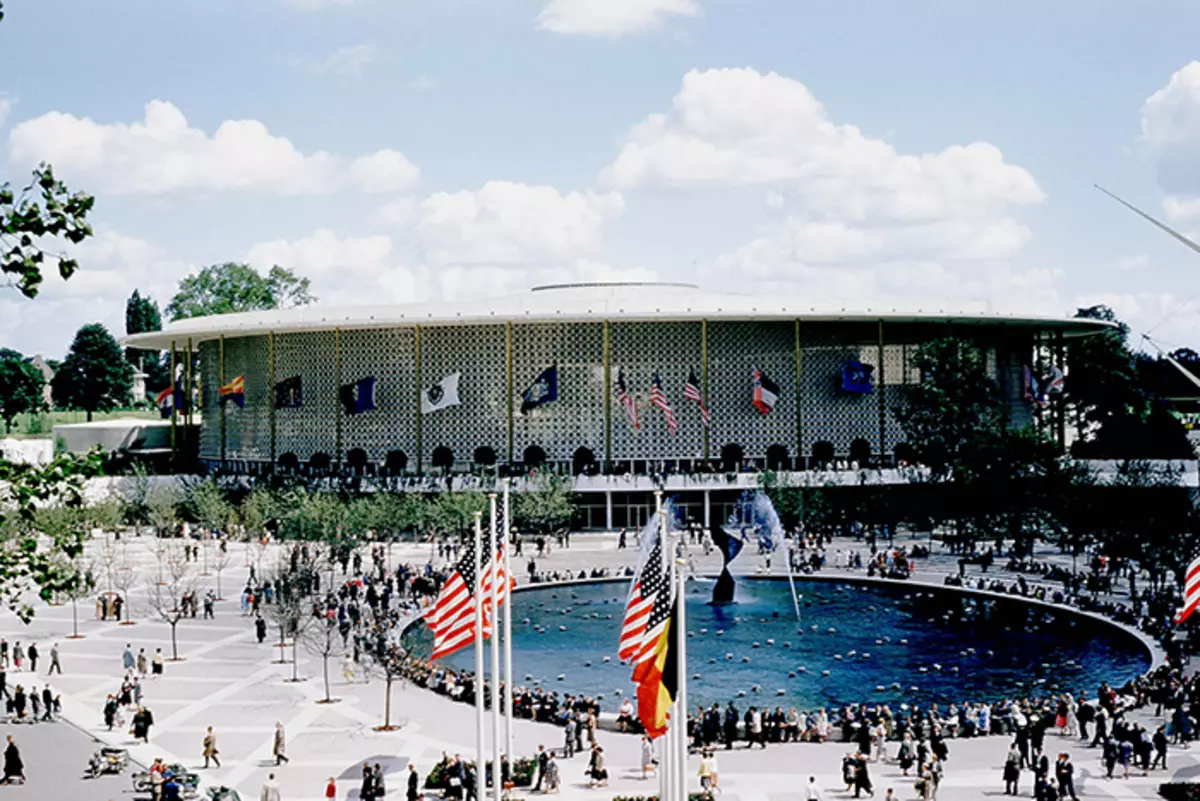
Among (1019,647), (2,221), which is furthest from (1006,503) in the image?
(2,221)

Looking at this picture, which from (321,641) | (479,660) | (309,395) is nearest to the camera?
(479,660)

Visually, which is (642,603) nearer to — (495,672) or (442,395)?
(495,672)

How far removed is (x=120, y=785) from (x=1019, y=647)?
2396cm

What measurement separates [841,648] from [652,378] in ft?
110

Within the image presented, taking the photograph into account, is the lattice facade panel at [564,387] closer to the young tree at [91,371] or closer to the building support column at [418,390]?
the building support column at [418,390]

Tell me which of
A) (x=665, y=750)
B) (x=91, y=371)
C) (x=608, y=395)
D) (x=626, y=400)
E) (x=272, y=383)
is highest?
(x=91, y=371)

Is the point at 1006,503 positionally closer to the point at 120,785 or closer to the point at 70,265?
the point at 120,785

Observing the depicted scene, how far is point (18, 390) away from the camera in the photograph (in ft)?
369

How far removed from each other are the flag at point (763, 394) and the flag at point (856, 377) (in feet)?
14.4

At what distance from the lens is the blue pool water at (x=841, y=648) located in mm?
31641

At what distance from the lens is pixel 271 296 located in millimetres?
107812

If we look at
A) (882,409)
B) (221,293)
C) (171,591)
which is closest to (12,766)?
(171,591)

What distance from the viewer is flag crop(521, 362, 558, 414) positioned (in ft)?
214

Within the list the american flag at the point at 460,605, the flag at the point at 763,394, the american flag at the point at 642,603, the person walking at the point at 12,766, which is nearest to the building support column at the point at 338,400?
the flag at the point at 763,394
